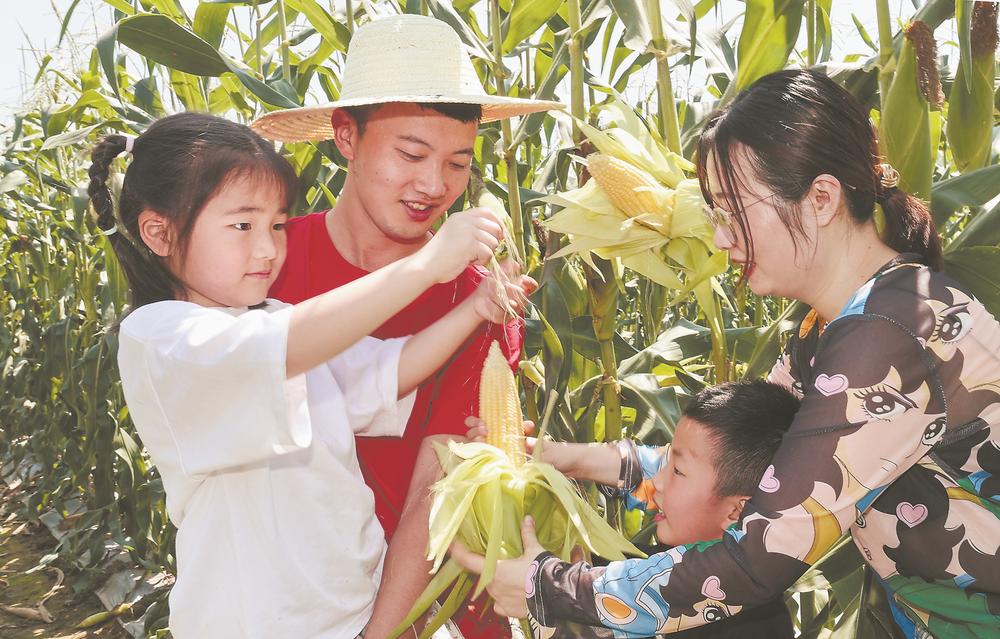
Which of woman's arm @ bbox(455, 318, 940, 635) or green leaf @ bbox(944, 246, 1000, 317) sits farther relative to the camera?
green leaf @ bbox(944, 246, 1000, 317)

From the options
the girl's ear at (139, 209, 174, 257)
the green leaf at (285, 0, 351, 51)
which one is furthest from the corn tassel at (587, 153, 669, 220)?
the green leaf at (285, 0, 351, 51)

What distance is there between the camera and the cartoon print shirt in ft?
3.70

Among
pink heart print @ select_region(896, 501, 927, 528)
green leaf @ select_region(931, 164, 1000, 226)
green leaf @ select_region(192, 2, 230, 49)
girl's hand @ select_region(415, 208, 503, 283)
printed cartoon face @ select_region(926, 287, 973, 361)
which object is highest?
green leaf @ select_region(192, 2, 230, 49)

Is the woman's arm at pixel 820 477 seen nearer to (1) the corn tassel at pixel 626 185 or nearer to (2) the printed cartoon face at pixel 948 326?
(2) the printed cartoon face at pixel 948 326

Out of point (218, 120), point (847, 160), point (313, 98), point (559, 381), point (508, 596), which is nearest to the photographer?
point (847, 160)

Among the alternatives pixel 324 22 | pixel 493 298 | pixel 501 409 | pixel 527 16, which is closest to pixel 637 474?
pixel 501 409

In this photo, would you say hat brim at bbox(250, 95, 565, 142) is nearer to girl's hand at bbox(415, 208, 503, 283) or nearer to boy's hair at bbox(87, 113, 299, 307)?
boy's hair at bbox(87, 113, 299, 307)

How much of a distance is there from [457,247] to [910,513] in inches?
30.4

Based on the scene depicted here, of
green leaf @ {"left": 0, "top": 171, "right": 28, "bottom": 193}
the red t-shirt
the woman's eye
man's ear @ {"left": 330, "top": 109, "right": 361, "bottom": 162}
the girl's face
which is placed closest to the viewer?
the woman's eye

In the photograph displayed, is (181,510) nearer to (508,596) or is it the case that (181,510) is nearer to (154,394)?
(154,394)

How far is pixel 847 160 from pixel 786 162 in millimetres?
95

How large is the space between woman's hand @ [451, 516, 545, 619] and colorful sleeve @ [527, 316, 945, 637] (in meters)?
0.18

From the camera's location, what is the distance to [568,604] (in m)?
1.27

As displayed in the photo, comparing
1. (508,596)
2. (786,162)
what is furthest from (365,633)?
(786,162)
